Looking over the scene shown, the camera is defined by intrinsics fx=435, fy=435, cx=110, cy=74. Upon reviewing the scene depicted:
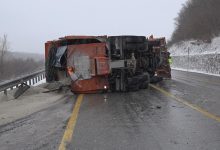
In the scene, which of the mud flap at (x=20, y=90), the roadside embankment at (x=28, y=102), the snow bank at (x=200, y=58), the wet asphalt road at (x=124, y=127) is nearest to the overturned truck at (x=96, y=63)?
the roadside embankment at (x=28, y=102)

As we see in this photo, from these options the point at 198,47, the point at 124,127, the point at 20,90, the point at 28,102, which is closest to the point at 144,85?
the point at 20,90

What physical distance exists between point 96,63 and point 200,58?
2296 centimetres

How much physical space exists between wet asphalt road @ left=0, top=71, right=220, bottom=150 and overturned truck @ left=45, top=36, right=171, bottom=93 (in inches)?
120

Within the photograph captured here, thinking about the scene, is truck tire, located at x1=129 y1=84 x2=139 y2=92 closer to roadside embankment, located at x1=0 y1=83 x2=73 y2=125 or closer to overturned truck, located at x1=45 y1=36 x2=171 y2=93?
overturned truck, located at x1=45 y1=36 x2=171 y2=93

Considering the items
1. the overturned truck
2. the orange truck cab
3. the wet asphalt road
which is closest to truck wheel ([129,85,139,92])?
the overturned truck

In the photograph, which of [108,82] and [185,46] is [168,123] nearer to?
[108,82]

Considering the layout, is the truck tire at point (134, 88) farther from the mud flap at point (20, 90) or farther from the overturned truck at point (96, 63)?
the mud flap at point (20, 90)

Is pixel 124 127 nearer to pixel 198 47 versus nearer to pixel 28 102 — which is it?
pixel 28 102

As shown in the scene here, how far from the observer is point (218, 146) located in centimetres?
701

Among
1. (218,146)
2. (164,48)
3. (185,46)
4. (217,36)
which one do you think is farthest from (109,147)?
(185,46)

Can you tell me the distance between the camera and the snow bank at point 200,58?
109 feet

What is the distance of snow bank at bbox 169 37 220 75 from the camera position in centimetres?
3316

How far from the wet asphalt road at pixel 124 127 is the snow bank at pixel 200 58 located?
20252 millimetres

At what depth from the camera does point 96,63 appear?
16422 millimetres
